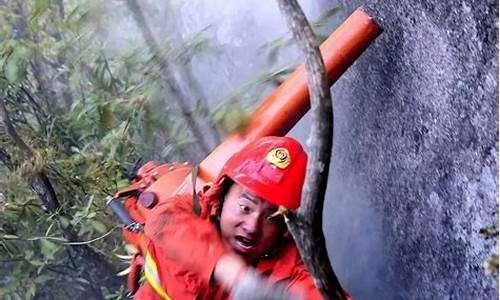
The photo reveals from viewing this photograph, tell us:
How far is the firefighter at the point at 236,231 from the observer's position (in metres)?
1.79

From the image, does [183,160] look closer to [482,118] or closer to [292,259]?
[292,259]

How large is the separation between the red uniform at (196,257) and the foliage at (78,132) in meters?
0.43

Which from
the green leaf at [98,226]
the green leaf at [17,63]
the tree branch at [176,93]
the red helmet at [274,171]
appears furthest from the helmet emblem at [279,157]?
the green leaf at [98,226]

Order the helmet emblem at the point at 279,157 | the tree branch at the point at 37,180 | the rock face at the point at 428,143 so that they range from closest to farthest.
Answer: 1. the rock face at the point at 428,143
2. the helmet emblem at the point at 279,157
3. the tree branch at the point at 37,180

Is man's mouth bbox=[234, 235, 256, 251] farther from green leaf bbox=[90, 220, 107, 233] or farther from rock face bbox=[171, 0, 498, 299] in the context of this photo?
green leaf bbox=[90, 220, 107, 233]

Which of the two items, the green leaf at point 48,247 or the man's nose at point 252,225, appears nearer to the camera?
the man's nose at point 252,225

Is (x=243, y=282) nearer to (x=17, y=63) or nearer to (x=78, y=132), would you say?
(x=17, y=63)

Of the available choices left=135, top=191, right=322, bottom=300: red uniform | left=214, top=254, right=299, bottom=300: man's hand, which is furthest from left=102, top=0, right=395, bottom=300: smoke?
left=214, top=254, right=299, bottom=300: man's hand

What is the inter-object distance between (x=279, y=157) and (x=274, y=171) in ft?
0.13

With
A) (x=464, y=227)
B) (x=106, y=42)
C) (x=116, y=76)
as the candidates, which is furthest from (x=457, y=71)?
(x=106, y=42)

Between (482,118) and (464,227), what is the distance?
0.35 m

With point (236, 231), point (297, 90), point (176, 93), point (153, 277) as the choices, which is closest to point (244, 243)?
point (236, 231)

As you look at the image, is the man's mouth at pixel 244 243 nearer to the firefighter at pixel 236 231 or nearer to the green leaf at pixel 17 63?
the firefighter at pixel 236 231

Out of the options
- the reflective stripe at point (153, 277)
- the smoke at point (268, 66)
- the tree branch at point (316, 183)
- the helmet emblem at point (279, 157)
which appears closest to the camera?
the tree branch at point (316, 183)
